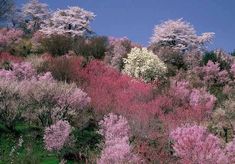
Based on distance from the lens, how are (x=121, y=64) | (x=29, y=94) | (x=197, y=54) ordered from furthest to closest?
(x=197, y=54) → (x=121, y=64) → (x=29, y=94)

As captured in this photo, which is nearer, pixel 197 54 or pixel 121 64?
pixel 121 64

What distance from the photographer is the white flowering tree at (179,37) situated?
156 ft

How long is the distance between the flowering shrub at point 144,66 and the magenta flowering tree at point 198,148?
66.6 ft

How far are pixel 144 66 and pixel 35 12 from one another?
29330 mm

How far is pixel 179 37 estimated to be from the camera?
4772 centimetres

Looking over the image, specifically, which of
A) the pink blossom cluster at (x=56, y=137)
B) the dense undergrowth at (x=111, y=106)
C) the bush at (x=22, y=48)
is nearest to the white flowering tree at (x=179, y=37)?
the dense undergrowth at (x=111, y=106)

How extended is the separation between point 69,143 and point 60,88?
370 centimetres

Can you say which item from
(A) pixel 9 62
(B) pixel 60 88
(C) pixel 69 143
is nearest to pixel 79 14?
(A) pixel 9 62

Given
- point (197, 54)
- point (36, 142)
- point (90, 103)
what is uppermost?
point (197, 54)

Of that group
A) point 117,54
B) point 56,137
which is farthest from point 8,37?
point 56,137

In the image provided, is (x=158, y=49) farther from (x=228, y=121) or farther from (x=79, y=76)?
(x=228, y=121)

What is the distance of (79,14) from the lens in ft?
173

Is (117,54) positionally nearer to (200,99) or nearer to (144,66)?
(144,66)

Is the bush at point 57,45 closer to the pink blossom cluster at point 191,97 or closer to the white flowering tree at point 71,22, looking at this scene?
the white flowering tree at point 71,22
